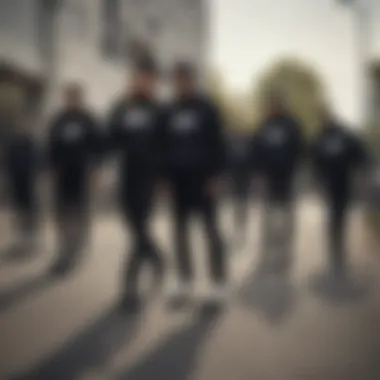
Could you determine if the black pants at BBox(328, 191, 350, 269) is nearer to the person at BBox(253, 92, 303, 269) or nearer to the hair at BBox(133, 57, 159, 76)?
the person at BBox(253, 92, 303, 269)

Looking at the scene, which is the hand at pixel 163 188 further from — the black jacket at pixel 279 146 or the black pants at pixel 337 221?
the black pants at pixel 337 221

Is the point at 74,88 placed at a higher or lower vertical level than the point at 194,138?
higher

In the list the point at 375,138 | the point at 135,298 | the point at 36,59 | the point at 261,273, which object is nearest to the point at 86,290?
the point at 135,298

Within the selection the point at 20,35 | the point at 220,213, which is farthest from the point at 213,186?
the point at 20,35

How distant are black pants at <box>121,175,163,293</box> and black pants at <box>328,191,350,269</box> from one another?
0.39 m

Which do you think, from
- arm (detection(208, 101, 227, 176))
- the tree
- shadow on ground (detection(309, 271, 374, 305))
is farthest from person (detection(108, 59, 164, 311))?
shadow on ground (detection(309, 271, 374, 305))

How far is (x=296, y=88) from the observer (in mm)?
1143

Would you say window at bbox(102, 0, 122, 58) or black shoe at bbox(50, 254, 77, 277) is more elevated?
window at bbox(102, 0, 122, 58)

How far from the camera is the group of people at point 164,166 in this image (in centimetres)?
115

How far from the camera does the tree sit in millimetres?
1146

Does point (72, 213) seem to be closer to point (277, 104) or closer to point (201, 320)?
point (201, 320)

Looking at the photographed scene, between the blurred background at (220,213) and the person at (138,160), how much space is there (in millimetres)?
25

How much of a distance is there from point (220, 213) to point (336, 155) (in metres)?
0.29

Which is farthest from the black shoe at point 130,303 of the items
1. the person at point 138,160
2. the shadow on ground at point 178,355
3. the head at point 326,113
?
the head at point 326,113
